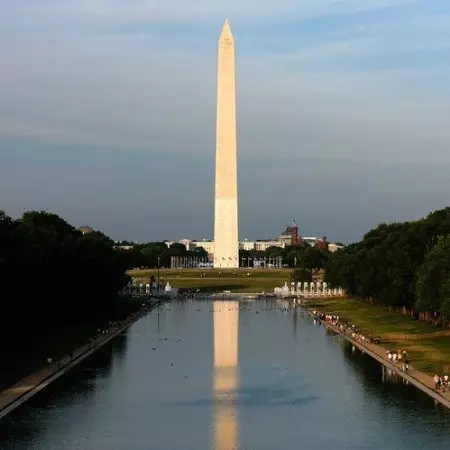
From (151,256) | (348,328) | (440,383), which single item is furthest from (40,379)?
(151,256)

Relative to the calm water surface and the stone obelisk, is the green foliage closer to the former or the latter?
the calm water surface

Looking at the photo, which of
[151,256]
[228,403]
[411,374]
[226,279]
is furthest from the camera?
[151,256]

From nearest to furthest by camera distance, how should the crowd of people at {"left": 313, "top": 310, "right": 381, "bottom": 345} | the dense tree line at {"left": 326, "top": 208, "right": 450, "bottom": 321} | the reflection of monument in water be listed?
the reflection of monument in water
the crowd of people at {"left": 313, "top": 310, "right": 381, "bottom": 345}
the dense tree line at {"left": 326, "top": 208, "right": 450, "bottom": 321}

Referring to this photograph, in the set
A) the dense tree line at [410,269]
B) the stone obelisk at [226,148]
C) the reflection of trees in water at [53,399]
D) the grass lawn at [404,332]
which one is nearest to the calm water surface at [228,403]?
the reflection of trees in water at [53,399]

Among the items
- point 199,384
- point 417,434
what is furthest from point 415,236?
point 417,434

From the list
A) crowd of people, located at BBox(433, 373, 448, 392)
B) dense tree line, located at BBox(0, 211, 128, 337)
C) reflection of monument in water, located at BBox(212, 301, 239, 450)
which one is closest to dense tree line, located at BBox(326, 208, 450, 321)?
reflection of monument in water, located at BBox(212, 301, 239, 450)

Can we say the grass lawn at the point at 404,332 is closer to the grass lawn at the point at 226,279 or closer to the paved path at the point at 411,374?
the paved path at the point at 411,374

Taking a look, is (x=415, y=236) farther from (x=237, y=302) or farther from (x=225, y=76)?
(x=225, y=76)

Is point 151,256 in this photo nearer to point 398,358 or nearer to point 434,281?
point 434,281
